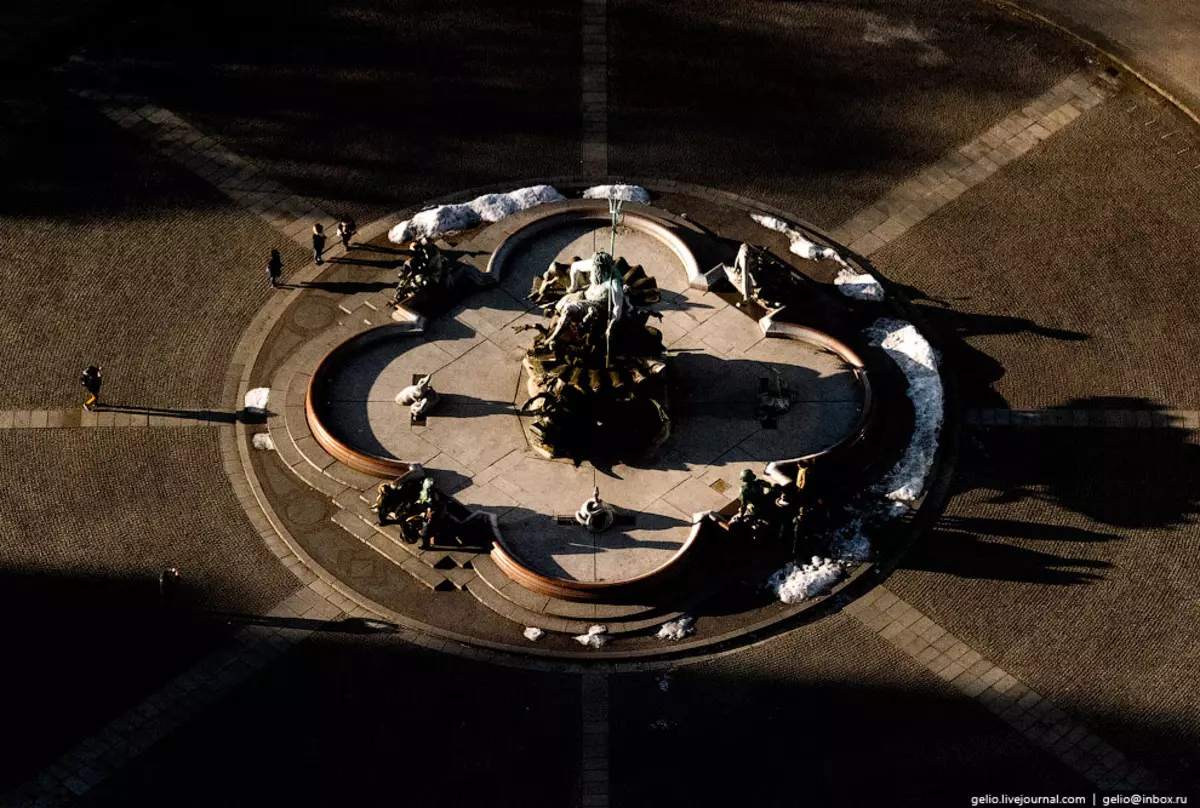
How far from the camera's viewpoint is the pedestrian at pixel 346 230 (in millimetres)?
61938

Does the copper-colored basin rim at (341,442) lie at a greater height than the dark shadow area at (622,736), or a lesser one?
greater

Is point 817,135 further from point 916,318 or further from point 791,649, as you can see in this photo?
point 791,649

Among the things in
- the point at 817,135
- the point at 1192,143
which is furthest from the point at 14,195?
the point at 1192,143

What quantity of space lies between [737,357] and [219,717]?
2070cm

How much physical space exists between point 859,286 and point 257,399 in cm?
2078

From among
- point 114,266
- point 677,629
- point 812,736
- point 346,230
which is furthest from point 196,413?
point 812,736

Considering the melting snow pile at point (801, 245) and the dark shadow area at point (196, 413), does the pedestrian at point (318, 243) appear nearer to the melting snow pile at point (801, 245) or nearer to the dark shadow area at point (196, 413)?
the dark shadow area at point (196, 413)

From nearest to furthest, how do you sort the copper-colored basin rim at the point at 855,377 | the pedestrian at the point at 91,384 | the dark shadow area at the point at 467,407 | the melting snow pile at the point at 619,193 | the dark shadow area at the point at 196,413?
1. the copper-colored basin rim at the point at 855,377
2. the pedestrian at the point at 91,384
3. the dark shadow area at the point at 467,407
4. the dark shadow area at the point at 196,413
5. the melting snow pile at the point at 619,193

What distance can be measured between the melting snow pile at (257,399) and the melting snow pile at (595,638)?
13797 millimetres

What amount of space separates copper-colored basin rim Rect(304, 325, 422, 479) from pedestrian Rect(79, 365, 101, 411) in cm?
668

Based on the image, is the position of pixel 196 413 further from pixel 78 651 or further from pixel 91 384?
pixel 78 651

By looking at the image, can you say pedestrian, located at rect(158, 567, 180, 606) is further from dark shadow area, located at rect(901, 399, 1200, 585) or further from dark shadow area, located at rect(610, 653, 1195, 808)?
dark shadow area, located at rect(901, 399, 1200, 585)

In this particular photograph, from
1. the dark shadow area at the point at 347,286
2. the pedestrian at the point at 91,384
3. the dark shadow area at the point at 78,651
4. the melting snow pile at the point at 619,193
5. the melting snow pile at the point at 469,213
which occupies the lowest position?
the dark shadow area at the point at 78,651

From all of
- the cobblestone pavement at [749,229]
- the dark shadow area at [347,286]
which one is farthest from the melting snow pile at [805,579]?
the dark shadow area at [347,286]
